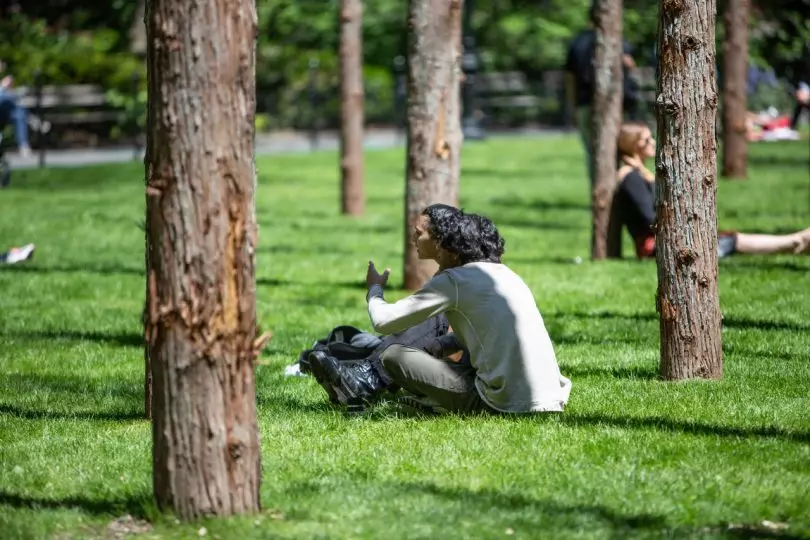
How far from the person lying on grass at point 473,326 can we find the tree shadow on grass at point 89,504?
1.58 m

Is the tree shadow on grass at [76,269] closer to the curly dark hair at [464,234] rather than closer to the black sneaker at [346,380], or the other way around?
the black sneaker at [346,380]

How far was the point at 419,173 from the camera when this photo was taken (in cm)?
977

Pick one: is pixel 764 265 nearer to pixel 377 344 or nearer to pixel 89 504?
pixel 377 344

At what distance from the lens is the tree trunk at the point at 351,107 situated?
14.8 metres

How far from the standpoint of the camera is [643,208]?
11.4 metres

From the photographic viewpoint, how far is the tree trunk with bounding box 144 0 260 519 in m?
4.60

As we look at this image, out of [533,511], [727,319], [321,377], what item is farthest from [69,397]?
[727,319]

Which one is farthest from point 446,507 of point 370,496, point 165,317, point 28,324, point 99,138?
point 99,138

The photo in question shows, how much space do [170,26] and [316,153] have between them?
21964 mm

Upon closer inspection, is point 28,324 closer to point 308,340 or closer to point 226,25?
point 308,340

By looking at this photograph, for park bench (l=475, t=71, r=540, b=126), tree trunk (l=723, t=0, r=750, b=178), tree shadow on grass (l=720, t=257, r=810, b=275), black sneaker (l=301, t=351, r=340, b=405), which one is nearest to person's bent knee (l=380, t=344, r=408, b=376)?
black sneaker (l=301, t=351, r=340, b=405)

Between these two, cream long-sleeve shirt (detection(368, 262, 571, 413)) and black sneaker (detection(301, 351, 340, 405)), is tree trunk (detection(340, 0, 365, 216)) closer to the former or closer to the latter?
black sneaker (detection(301, 351, 340, 405))

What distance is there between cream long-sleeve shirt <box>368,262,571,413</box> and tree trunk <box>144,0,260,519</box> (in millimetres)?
1511

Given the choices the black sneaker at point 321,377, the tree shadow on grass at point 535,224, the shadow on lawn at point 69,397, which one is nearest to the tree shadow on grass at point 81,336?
the shadow on lawn at point 69,397
